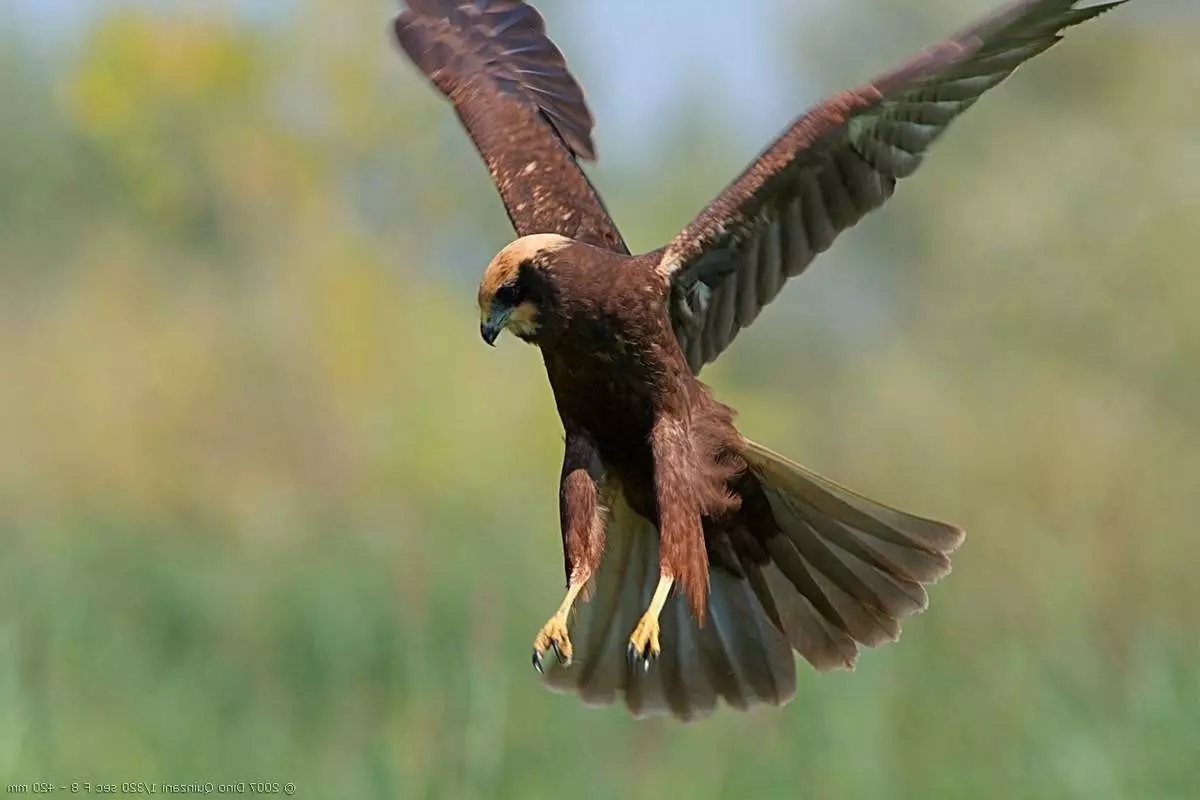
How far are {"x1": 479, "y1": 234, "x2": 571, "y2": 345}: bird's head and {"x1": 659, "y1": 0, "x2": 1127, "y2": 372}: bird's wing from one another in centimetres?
49

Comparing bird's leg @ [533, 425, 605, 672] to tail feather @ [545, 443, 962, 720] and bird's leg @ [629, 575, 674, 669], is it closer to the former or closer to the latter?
bird's leg @ [629, 575, 674, 669]

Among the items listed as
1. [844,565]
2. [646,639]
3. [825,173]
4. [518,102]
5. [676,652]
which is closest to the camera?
[646,639]

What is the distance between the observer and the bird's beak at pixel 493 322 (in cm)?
470

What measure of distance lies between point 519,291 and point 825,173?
1.17 meters

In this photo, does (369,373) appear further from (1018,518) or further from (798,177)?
(798,177)

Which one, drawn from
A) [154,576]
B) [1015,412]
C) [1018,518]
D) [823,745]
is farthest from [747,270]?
[1015,412]

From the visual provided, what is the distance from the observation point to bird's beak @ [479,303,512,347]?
470 cm

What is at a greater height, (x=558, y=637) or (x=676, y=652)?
(x=676, y=652)

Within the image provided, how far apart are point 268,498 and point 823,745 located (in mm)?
8870

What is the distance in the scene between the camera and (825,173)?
5.43 metres

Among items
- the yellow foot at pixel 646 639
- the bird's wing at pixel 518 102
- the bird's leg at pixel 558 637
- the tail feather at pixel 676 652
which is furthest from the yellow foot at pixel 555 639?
the bird's wing at pixel 518 102

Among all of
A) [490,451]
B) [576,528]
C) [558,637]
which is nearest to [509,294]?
[576,528]

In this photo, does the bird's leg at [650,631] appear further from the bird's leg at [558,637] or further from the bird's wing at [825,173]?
the bird's wing at [825,173]

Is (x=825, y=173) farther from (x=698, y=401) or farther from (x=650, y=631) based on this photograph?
(x=650, y=631)
